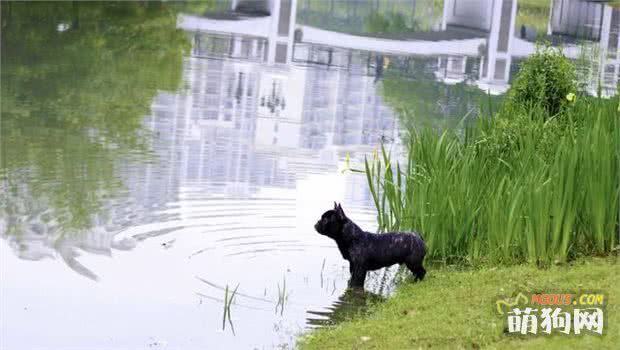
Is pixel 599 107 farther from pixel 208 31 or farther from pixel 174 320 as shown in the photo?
pixel 208 31

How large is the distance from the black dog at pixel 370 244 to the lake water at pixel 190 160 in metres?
0.31

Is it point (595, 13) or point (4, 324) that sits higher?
point (595, 13)

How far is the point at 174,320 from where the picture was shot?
8.42 m

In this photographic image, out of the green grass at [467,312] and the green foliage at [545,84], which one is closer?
the green grass at [467,312]

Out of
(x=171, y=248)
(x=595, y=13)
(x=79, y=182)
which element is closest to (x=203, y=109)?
(x=79, y=182)

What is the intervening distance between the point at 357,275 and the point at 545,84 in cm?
354

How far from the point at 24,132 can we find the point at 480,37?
23.1 meters

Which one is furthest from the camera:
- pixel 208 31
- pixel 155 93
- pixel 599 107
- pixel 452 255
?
pixel 208 31

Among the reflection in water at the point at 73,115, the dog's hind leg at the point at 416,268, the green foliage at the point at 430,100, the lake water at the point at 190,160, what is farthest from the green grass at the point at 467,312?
the green foliage at the point at 430,100

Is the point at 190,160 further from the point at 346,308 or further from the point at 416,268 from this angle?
the point at 346,308

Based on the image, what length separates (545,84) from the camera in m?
11.8

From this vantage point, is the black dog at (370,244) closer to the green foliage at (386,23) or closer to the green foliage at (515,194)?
the green foliage at (515,194)

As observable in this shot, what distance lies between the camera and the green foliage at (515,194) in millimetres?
8836

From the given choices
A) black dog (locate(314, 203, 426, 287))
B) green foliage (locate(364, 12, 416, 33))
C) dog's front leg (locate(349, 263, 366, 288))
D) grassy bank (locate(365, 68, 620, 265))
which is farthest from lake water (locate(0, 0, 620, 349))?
green foliage (locate(364, 12, 416, 33))
